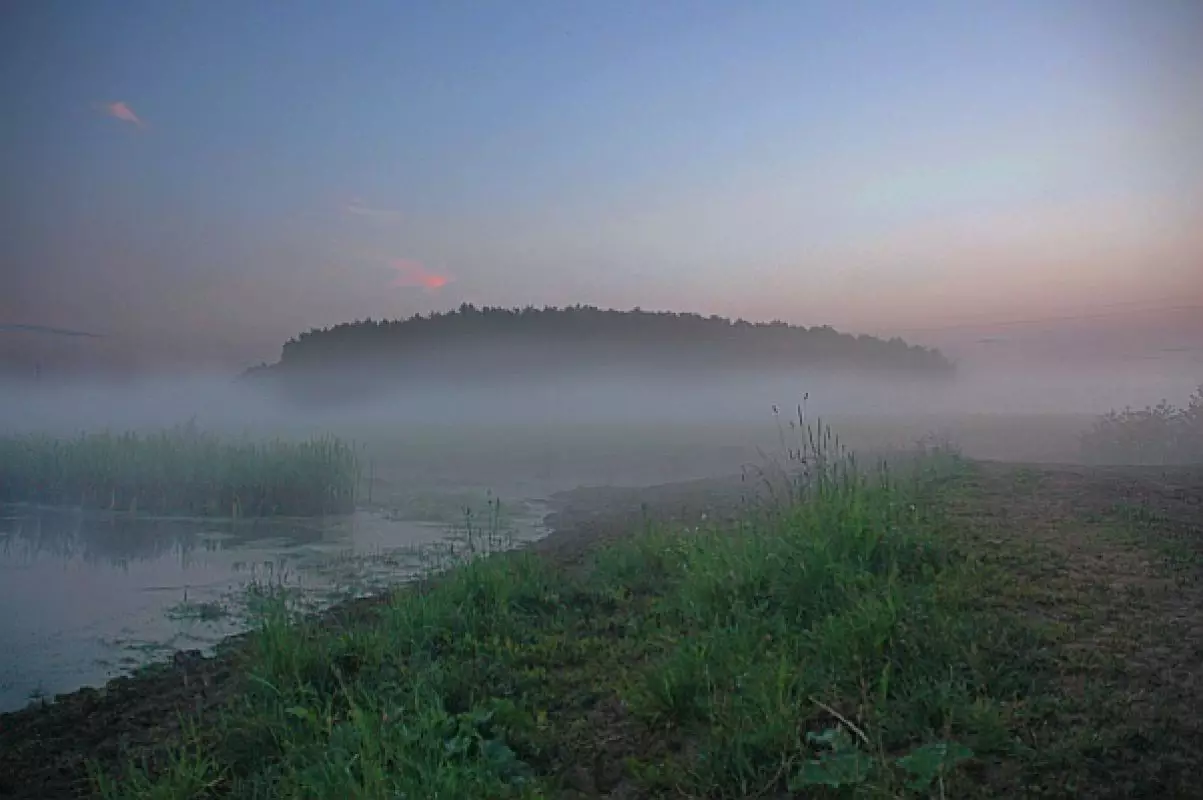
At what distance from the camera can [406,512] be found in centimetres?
1518

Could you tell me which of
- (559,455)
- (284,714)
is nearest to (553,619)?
(284,714)

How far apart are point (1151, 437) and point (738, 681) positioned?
13.6 m

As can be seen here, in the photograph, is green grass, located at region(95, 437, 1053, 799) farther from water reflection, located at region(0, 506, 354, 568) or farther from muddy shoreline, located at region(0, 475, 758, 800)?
water reflection, located at region(0, 506, 354, 568)

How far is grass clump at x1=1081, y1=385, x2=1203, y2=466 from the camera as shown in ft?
47.1

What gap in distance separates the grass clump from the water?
933cm

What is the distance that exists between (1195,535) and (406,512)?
1159cm

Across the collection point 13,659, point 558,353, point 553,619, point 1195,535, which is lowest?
point 13,659

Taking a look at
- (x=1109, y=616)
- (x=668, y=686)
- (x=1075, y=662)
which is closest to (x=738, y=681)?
(x=668, y=686)

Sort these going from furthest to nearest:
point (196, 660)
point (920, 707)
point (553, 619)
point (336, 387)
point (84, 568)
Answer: point (336, 387) < point (84, 568) < point (196, 660) < point (553, 619) < point (920, 707)

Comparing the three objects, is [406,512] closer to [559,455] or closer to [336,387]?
[559,455]

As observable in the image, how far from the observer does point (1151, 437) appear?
1486 centimetres

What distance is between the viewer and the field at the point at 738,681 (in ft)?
11.0

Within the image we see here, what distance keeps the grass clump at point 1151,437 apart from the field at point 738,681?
878 centimetres

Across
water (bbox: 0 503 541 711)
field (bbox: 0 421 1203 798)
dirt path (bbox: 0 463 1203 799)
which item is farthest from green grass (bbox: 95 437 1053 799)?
water (bbox: 0 503 541 711)
